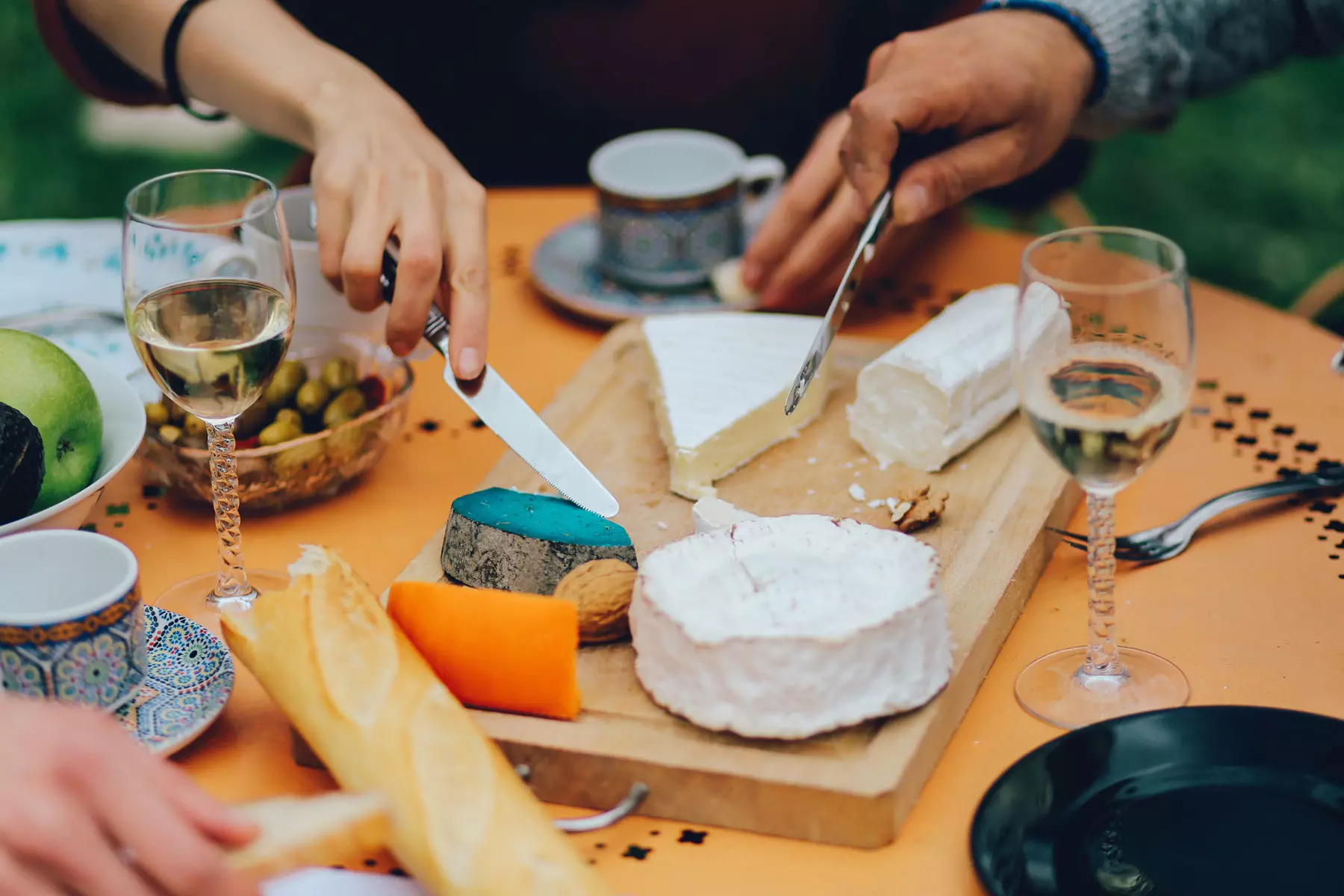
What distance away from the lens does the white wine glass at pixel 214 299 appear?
1.37 m

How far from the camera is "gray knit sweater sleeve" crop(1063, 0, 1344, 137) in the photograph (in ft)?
6.66

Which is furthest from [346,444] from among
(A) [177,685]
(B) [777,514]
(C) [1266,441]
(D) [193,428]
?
(C) [1266,441]

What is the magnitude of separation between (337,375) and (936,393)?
0.77 m

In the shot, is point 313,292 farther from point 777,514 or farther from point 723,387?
point 777,514

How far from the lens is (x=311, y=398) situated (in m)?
1.69

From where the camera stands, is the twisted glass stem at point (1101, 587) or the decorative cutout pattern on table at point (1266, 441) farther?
the decorative cutout pattern on table at point (1266, 441)

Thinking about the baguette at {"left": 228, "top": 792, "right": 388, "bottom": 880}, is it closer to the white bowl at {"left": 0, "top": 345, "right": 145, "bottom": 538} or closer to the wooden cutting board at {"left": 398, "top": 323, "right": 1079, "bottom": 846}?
the wooden cutting board at {"left": 398, "top": 323, "right": 1079, "bottom": 846}

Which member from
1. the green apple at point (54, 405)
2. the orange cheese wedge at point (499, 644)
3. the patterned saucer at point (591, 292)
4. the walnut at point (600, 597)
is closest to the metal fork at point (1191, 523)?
the walnut at point (600, 597)

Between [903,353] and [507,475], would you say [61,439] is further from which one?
[903,353]

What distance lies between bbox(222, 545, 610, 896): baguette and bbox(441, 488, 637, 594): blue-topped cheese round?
194 millimetres

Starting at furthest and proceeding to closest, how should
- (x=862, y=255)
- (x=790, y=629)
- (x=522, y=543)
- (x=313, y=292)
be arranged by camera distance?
1. (x=313, y=292)
2. (x=862, y=255)
3. (x=522, y=543)
4. (x=790, y=629)

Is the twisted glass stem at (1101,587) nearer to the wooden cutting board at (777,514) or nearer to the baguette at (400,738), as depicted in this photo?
the wooden cutting board at (777,514)

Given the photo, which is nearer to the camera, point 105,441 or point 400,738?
point 400,738

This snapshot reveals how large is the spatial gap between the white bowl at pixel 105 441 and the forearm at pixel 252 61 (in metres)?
0.43
